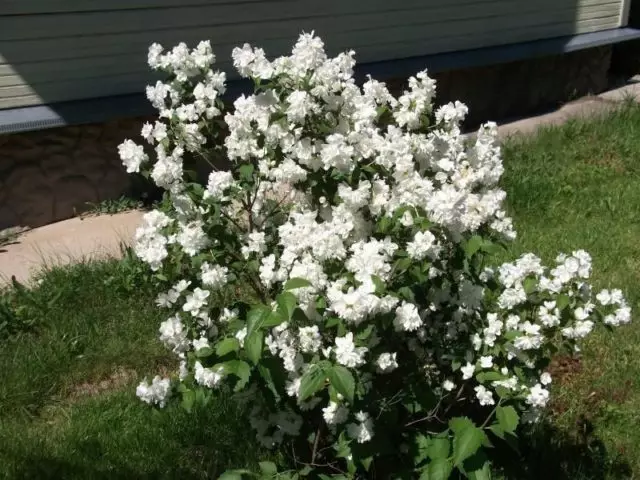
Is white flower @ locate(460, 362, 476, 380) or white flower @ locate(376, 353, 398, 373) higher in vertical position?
white flower @ locate(376, 353, 398, 373)

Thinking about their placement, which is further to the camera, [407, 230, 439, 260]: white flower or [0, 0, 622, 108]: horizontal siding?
[0, 0, 622, 108]: horizontal siding

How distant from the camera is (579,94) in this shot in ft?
32.7

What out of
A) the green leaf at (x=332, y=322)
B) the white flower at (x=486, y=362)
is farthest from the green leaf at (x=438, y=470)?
the green leaf at (x=332, y=322)

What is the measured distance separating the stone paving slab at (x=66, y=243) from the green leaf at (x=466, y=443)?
116 inches

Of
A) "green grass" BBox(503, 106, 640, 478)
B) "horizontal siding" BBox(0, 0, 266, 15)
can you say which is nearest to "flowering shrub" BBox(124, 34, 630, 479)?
"green grass" BBox(503, 106, 640, 478)

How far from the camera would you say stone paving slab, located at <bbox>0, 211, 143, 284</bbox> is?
5020 mm

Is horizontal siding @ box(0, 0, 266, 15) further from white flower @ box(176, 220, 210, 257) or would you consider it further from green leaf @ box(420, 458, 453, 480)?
green leaf @ box(420, 458, 453, 480)

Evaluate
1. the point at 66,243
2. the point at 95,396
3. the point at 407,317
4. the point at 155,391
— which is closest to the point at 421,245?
the point at 407,317

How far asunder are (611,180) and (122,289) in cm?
366

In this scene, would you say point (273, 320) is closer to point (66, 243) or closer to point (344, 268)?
point (344, 268)

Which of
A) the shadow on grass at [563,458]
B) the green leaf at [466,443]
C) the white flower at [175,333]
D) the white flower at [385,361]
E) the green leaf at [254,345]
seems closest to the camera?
the green leaf at [254,345]

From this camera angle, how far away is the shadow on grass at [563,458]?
3135mm

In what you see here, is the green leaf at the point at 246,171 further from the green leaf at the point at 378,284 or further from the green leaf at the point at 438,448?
the green leaf at the point at 438,448

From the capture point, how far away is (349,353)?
2141 millimetres
